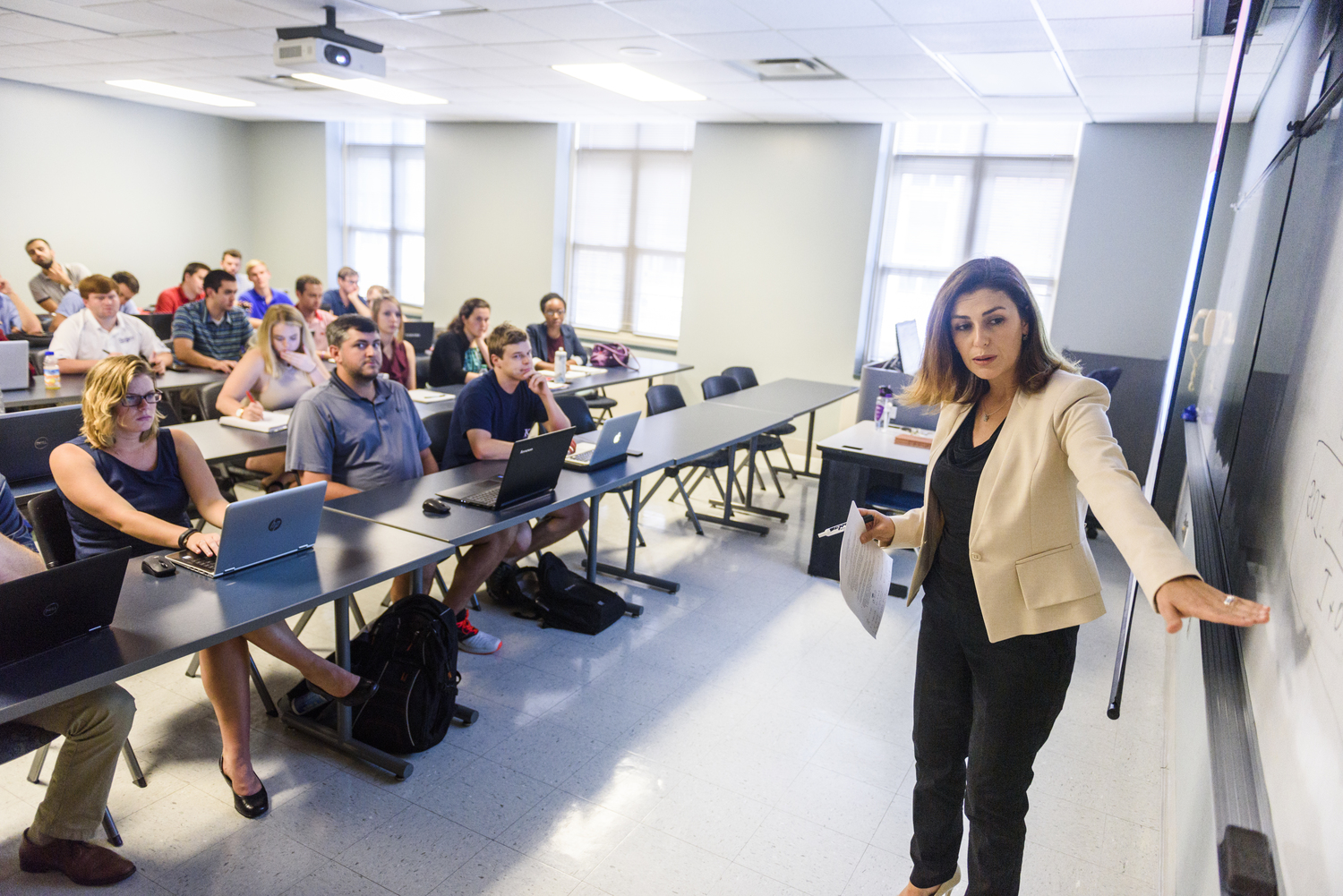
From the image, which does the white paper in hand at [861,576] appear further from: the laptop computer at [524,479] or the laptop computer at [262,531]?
the laptop computer at [262,531]

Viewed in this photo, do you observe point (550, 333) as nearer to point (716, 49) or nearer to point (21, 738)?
point (716, 49)

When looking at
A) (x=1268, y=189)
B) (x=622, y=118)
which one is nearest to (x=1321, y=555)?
(x=1268, y=189)

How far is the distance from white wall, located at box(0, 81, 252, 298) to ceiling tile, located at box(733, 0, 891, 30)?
781cm

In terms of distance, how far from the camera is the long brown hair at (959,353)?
64.6 inches

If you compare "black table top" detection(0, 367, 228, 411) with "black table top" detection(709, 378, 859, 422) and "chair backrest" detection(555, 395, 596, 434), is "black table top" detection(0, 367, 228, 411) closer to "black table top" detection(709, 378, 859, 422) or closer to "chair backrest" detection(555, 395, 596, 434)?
"chair backrest" detection(555, 395, 596, 434)

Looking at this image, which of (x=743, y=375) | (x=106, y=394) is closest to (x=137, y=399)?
(x=106, y=394)

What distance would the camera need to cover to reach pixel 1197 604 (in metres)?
1.03

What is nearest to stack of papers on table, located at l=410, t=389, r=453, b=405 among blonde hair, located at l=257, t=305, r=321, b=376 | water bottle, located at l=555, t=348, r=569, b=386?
blonde hair, located at l=257, t=305, r=321, b=376

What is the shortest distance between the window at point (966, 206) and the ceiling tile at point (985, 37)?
2420 millimetres

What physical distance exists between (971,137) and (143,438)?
6245 mm

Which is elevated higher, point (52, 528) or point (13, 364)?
point (13, 364)

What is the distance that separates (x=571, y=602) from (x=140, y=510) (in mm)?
1743

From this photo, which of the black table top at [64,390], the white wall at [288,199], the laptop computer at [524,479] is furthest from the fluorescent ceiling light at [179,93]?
the laptop computer at [524,479]

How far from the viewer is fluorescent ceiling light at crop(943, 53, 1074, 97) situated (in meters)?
4.26
